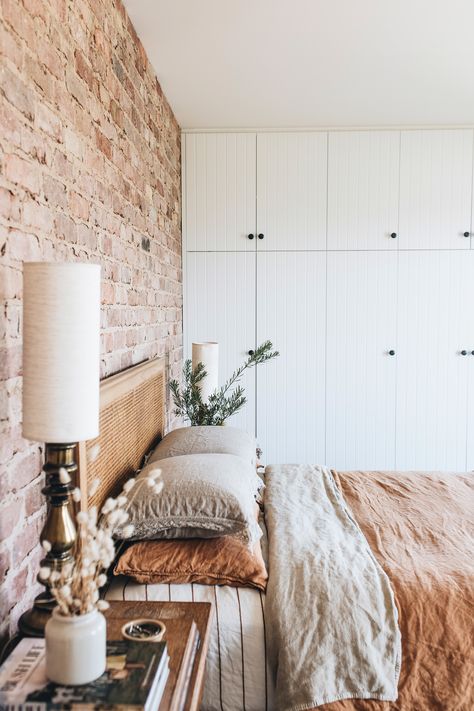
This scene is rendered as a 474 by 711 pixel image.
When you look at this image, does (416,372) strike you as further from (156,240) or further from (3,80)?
(3,80)

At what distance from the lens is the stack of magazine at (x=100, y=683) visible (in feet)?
3.16

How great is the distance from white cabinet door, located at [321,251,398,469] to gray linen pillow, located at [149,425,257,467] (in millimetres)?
1534

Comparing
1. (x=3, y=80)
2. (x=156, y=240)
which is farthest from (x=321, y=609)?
(x=156, y=240)

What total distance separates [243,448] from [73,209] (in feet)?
3.63

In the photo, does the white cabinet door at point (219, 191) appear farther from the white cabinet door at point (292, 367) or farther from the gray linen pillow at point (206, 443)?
the gray linen pillow at point (206, 443)

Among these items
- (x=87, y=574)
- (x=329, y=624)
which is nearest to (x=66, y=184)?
(x=87, y=574)

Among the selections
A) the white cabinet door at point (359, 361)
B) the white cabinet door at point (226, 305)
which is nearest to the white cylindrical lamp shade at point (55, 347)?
the white cabinet door at point (226, 305)

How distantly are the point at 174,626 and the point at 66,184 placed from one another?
44.4 inches

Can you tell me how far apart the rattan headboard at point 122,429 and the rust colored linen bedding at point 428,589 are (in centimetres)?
85

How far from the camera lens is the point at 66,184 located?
1580 millimetres

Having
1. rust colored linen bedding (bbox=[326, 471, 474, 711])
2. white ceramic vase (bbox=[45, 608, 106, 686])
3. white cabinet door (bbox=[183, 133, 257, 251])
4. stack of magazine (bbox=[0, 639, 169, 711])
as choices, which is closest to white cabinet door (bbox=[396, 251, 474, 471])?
white cabinet door (bbox=[183, 133, 257, 251])

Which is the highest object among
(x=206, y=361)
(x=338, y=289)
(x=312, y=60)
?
(x=312, y=60)

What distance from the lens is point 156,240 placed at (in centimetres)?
Answer: 298

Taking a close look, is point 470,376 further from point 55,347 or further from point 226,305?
point 55,347
